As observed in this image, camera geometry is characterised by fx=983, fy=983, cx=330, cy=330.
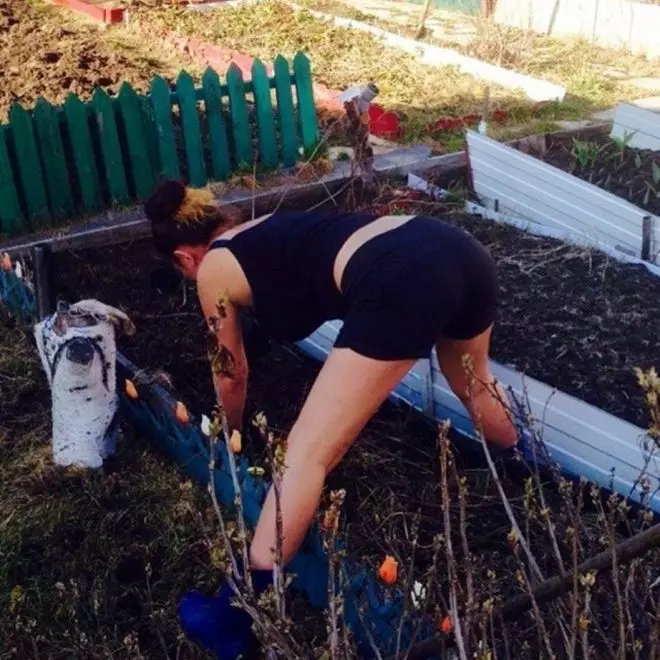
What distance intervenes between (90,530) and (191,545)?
0.38m

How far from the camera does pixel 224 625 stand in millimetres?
2766

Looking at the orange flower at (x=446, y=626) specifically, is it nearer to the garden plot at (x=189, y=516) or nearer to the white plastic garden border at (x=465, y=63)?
the garden plot at (x=189, y=516)

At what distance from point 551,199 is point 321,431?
3492mm

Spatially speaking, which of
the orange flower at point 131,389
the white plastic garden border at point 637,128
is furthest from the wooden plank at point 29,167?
the white plastic garden border at point 637,128

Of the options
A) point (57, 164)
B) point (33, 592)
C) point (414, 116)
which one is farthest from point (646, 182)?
point (33, 592)

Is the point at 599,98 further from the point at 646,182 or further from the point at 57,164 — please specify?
the point at 57,164

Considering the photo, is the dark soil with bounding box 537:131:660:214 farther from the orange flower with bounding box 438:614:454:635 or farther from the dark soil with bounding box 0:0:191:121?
the orange flower with bounding box 438:614:454:635

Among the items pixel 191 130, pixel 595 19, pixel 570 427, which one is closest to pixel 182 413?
pixel 570 427

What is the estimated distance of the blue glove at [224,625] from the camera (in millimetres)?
2764

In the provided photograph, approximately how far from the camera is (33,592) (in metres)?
3.21

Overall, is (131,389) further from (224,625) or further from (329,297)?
(224,625)

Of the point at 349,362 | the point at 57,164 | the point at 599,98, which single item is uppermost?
the point at 349,362

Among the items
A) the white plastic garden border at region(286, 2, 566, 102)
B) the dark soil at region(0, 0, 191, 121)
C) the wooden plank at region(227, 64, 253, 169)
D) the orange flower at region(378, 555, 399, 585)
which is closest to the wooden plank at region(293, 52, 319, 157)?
the wooden plank at region(227, 64, 253, 169)

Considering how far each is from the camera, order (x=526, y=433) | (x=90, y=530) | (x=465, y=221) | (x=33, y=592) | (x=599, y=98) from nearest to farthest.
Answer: (x=33, y=592)
(x=90, y=530)
(x=526, y=433)
(x=465, y=221)
(x=599, y=98)
